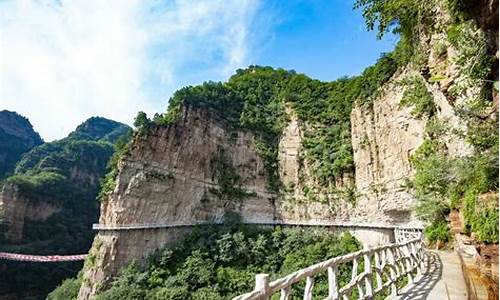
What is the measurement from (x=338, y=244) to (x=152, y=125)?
681 inches

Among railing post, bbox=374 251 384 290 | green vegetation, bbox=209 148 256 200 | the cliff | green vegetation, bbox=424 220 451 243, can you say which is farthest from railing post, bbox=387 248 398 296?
green vegetation, bbox=209 148 256 200

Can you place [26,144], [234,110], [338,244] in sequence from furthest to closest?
[26,144] < [234,110] < [338,244]

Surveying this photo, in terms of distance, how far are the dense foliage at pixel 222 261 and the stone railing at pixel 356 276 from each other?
14766mm

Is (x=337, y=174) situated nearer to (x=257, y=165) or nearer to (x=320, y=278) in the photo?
(x=257, y=165)

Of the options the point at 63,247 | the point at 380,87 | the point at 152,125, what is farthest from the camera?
the point at 63,247

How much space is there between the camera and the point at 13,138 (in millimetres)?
64875

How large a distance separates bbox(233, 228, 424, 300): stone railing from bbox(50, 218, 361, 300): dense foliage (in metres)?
14.8

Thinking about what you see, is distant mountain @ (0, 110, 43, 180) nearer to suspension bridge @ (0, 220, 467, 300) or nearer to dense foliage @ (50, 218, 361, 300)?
dense foliage @ (50, 218, 361, 300)

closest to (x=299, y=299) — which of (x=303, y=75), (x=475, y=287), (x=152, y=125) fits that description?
(x=475, y=287)

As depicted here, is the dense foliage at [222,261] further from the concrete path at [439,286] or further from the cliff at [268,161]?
the concrete path at [439,286]

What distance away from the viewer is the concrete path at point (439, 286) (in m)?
5.12

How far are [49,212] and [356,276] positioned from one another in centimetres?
4714

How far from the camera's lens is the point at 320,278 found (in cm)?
1822

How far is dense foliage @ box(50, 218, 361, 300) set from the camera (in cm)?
2092
